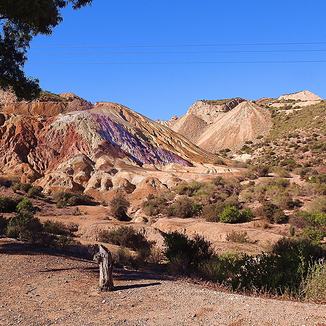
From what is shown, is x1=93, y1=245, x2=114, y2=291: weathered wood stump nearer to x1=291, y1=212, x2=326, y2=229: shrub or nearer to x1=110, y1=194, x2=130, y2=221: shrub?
x1=291, y1=212, x2=326, y2=229: shrub

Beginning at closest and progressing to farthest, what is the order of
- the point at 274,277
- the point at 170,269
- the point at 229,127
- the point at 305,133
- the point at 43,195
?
the point at 274,277
the point at 170,269
the point at 43,195
the point at 305,133
the point at 229,127

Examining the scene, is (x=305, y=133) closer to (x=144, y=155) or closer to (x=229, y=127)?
(x=229, y=127)

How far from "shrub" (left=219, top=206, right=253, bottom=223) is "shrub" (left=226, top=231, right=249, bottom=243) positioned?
3.75 meters

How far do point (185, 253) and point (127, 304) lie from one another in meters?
Result: 6.17

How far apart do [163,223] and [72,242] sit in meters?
9.11

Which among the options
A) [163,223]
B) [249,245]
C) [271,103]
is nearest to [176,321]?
[249,245]

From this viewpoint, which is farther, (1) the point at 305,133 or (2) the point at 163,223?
(1) the point at 305,133

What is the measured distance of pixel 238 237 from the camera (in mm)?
20797

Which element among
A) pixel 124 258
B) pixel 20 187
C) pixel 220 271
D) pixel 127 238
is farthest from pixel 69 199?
pixel 220 271

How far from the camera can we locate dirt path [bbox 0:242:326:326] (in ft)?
21.0

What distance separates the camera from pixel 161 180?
3706 cm

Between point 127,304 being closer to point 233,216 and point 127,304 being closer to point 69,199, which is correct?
point 233,216

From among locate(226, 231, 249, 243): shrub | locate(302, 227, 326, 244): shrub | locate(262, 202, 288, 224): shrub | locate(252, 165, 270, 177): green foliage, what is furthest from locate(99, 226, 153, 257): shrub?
locate(252, 165, 270, 177): green foliage

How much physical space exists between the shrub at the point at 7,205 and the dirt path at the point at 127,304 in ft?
61.1
